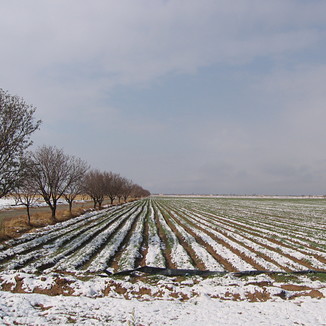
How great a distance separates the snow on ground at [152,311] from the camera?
618 centimetres

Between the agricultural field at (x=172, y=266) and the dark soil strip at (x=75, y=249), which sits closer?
the agricultural field at (x=172, y=266)

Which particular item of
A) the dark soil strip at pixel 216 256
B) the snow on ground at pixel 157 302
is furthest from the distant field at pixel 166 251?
the snow on ground at pixel 157 302

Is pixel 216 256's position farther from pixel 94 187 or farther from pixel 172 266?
pixel 94 187

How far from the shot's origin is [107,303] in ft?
24.1

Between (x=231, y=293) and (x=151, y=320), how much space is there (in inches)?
120

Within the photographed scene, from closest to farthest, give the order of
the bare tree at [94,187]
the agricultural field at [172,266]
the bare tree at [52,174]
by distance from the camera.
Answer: the agricultural field at [172,266]
the bare tree at [52,174]
the bare tree at [94,187]

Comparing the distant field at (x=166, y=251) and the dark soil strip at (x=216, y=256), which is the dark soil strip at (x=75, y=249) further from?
the dark soil strip at (x=216, y=256)

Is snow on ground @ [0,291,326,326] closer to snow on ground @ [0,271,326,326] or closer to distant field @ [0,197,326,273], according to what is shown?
snow on ground @ [0,271,326,326]

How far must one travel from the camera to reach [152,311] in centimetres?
675

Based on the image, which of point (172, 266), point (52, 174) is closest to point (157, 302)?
point (172, 266)

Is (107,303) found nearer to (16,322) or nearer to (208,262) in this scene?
(16,322)

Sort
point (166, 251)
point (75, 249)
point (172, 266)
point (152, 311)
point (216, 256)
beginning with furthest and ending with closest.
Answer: point (75, 249)
point (166, 251)
point (216, 256)
point (172, 266)
point (152, 311)

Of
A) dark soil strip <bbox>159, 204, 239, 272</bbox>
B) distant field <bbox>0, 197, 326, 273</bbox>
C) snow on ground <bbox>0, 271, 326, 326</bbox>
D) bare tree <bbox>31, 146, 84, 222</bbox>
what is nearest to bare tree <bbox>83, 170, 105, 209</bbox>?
bare tree <bbox>31, 146, 84, 222</bbox>

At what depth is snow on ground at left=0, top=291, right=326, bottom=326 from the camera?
6.18 m
